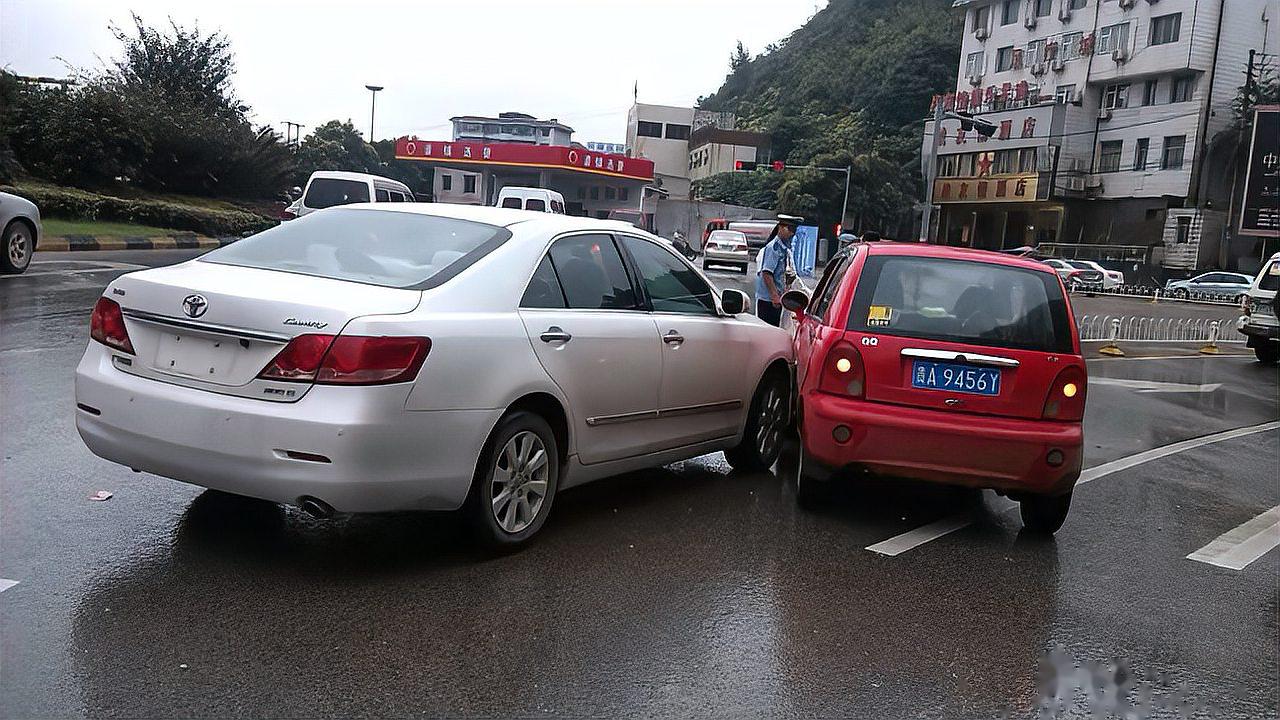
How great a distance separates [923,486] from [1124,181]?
54.4 meters

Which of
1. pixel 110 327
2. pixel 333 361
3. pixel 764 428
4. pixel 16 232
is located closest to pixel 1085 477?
pixel 764 428

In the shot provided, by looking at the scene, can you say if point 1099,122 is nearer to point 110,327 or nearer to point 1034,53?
point 1034,53

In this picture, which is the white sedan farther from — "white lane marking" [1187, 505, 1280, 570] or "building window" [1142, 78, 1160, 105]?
"building window" [1142, 78, 1160, 105]

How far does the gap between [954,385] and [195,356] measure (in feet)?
12.0

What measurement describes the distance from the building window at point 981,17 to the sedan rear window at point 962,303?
67.3 meters

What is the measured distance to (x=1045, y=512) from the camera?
6.00 metres

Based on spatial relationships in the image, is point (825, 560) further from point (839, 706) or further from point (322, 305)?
point (322, 305)

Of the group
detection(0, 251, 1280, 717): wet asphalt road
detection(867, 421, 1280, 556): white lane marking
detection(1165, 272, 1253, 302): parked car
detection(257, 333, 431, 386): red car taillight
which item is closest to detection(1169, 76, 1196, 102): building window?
detection(1165, 272, 1253, 302): parked car

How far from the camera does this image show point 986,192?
205 ft

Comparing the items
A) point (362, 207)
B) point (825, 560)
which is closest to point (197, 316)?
point (362, 207)

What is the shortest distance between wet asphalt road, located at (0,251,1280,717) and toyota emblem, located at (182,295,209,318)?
40.3 inches

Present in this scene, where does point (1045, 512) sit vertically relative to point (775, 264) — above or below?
below

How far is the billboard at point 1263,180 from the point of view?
43375 millimetres

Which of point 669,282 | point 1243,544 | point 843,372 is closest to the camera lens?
point 843,372
